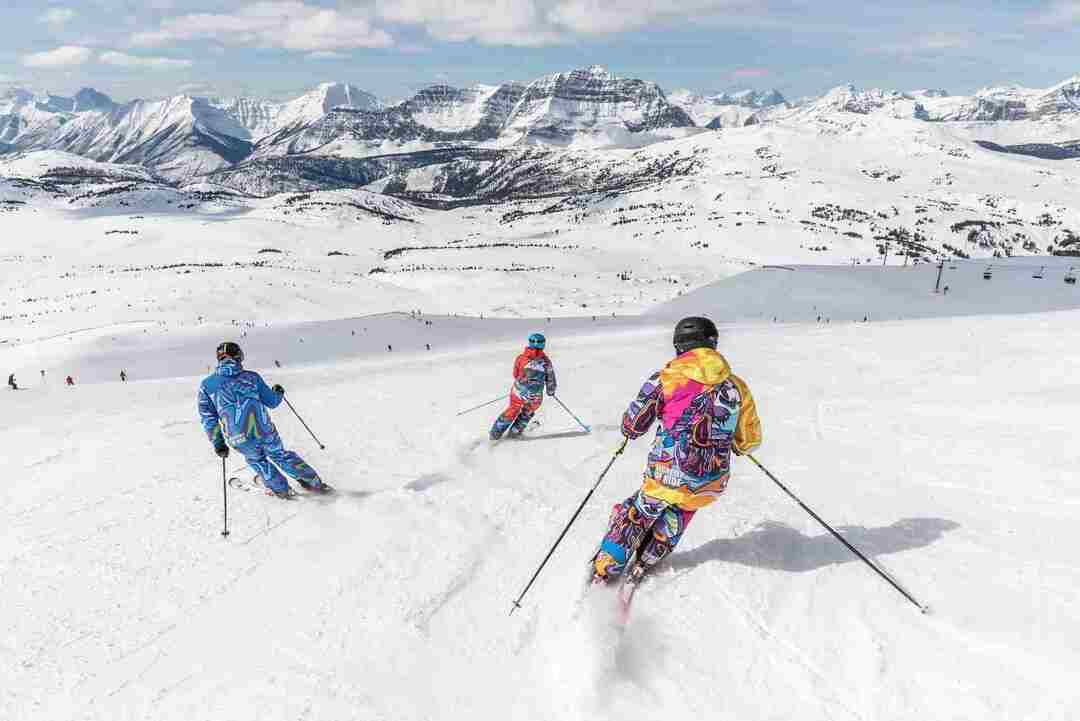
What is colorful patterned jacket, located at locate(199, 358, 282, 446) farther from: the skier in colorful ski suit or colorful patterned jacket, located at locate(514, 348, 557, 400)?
the skier in colorful ski suit

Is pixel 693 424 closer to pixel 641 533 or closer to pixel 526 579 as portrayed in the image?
pixel 641 533

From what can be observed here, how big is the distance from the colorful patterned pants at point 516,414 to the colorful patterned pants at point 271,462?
131 inches

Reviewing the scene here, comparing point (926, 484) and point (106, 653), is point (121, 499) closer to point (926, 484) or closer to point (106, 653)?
point (106, 653)

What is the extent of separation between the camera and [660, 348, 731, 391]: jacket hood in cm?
460

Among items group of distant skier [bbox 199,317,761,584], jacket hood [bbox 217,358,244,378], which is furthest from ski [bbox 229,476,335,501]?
group of distant skier [bbox 199,317,761,584]

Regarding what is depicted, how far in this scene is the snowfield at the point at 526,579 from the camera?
3.84m

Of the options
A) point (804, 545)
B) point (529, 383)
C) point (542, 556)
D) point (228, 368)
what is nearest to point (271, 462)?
Answer: point (228, 368)

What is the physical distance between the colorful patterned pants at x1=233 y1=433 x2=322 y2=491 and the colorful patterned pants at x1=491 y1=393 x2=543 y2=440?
10.9 feet

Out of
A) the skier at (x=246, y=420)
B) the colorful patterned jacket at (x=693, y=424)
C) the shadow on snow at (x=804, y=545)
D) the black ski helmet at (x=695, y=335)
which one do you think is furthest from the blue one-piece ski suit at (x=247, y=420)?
the black ski helmet at (x=695, y=335)

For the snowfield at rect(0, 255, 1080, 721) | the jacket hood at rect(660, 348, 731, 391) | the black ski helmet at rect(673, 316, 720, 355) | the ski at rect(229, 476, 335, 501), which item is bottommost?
the ski at rect(229, 476, 335, 501)

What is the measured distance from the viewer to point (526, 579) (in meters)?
5.25

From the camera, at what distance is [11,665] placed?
13.7 feet

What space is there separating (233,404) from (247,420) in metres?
0.25

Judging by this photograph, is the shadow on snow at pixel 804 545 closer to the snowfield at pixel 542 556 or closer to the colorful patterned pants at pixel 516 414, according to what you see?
the snowfield at pixel 542 556
